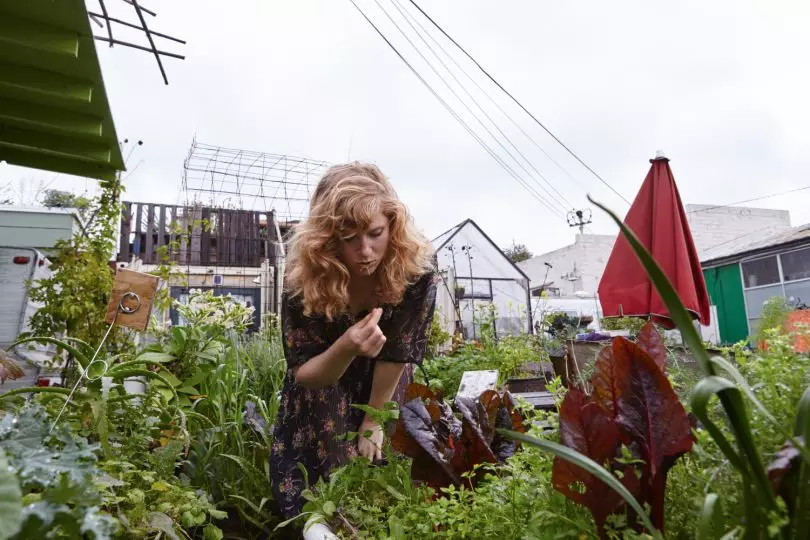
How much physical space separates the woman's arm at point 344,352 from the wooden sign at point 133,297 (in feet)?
3.32

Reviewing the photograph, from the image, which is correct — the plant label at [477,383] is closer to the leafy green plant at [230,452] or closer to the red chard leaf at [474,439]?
the red chard leaf at [474,439]

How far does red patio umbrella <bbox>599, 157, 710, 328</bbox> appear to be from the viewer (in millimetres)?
3494

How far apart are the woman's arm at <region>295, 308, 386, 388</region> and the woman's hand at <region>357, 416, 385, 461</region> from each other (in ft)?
0.58

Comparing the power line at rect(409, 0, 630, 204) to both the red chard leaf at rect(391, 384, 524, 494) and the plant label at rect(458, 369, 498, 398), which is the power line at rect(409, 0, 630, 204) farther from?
the red chard leaf at rect(391, 384, 524, 494)

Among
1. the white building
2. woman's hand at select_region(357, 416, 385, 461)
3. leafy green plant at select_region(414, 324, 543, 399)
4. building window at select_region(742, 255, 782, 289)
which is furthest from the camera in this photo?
the white building

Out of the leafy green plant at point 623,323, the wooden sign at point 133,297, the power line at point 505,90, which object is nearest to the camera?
the wooden sign at point 133,297

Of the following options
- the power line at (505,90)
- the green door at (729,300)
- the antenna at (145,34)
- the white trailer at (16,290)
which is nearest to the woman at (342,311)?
the antenna at (145,34)

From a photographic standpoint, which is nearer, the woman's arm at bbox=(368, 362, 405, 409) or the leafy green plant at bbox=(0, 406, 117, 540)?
the leafy green plant at bbox=(0, 406, 117, 540)

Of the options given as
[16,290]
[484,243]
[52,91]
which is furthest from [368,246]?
[484,243]

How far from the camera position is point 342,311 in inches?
59.2

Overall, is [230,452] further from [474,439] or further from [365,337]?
[474,439]

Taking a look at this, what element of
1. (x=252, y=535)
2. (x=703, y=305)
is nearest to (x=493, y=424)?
(x=252, y=535)

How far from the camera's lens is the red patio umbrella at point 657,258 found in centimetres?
349

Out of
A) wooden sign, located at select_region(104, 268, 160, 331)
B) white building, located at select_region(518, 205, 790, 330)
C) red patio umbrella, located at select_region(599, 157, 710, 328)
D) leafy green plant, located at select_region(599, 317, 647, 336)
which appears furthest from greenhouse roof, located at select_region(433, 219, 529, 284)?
wooden sign, located at select_region(104, 268, 160, 331)
